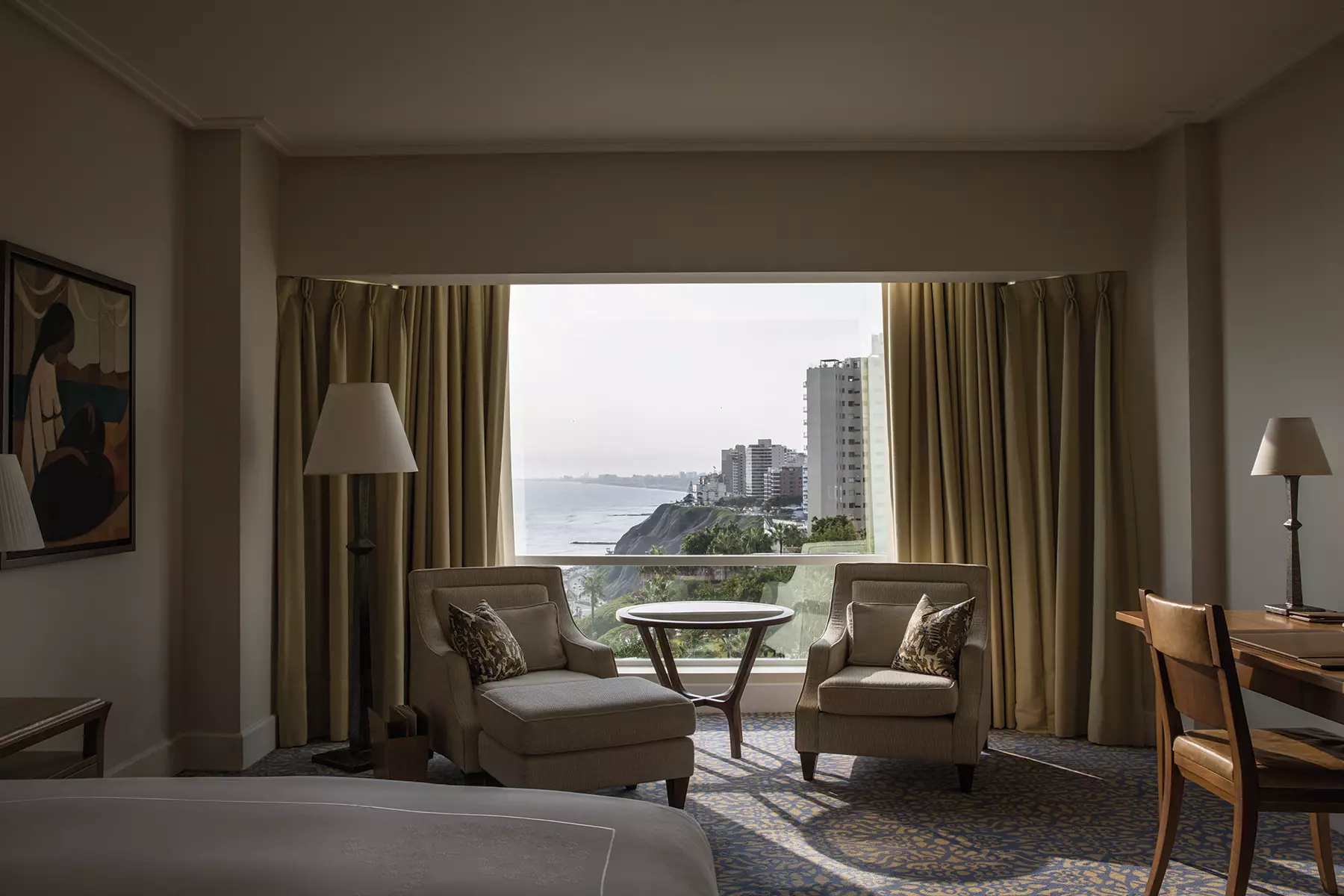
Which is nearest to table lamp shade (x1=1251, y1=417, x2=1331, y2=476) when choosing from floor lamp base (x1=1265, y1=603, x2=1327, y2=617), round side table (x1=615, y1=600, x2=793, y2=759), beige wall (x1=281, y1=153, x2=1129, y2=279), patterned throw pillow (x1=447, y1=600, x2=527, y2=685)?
floor lamp base (x1=1265, y1=603, x2=1327, y2=617)

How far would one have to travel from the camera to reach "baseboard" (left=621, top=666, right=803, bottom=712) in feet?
17.1

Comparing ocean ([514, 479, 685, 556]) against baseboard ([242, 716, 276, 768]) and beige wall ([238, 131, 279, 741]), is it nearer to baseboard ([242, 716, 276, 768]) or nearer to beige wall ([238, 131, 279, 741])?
beige wall ([238, 131, 279, 741])

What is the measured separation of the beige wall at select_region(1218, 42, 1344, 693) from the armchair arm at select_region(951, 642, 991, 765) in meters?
1.19

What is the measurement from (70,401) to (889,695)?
126 inches

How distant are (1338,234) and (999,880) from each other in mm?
2571

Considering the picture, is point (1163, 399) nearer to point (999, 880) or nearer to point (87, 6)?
point (999, 880)

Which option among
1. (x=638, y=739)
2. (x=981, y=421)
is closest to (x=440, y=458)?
(x=638, y=739)

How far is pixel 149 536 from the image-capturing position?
4.04 metres

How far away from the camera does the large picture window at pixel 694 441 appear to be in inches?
214

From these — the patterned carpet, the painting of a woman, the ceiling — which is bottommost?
the patterned carpet

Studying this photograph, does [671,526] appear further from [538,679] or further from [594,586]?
[538,679]

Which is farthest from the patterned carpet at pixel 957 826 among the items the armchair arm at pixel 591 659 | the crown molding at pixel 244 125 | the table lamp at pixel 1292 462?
the crown molding at pixel 244 125

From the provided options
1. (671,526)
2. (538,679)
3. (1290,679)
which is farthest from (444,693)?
(1290,679)

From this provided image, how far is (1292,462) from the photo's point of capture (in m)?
3.43
